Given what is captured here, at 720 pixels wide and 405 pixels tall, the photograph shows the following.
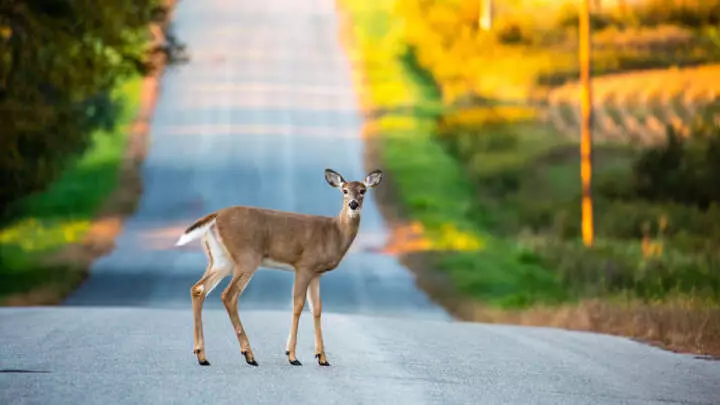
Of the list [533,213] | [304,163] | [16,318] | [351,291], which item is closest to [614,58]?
[304,163]

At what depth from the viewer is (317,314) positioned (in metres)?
16.2

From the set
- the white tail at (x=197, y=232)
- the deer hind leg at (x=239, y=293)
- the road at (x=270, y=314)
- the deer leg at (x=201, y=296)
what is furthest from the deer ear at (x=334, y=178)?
the road at (x=270, y=314)

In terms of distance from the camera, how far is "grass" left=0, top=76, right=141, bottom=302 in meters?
38.3

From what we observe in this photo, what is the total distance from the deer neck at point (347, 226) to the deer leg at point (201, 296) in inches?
44.3

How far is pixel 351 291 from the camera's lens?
38188 mm

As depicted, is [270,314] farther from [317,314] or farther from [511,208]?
[511,208]

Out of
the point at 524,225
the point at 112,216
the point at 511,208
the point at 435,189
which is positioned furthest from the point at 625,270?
the point at 112,216

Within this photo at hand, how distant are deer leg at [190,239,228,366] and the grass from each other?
65.0ft

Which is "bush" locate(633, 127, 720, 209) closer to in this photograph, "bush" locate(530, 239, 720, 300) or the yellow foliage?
"bush" locate(530, 239, 720, 300)

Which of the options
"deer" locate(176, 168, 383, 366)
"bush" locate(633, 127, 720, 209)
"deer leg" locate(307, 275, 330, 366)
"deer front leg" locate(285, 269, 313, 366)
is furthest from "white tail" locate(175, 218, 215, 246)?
"bush" locate(633, 127, 720, 209)

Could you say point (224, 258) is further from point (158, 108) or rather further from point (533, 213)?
point (158, 108)

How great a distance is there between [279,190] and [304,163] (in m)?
4.76

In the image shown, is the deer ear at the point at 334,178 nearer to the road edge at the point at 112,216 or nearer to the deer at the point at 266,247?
the deer at the point at 266,247

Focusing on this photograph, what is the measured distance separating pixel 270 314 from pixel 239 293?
848cm
